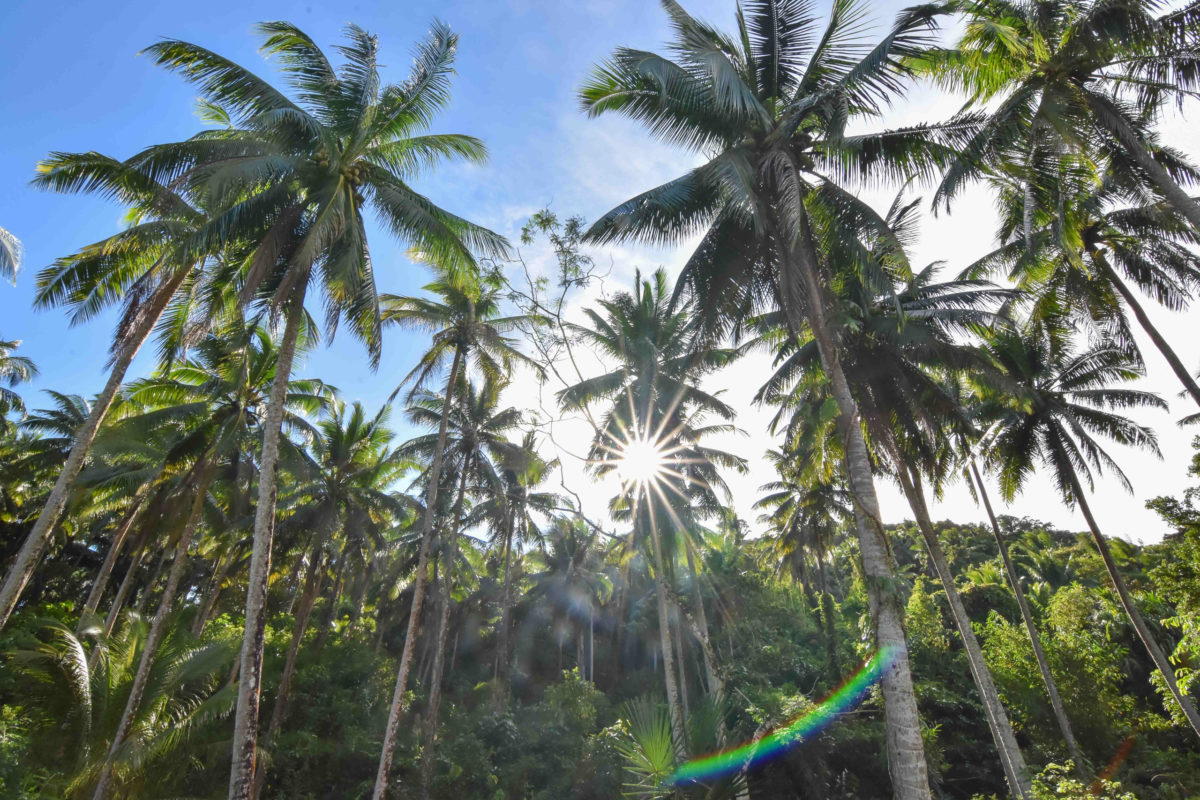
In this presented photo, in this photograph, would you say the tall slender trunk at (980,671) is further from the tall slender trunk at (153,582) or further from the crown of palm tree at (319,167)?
the tall slender trunk at (153,582)

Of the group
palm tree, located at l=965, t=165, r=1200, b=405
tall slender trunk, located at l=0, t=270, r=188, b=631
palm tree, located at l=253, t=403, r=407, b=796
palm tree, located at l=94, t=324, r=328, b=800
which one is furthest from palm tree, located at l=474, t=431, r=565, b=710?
palm tree, located at l=965, t=165, r=1200, b=405

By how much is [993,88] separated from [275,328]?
11.8 m

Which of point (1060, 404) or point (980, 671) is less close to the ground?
point (1060, 404)

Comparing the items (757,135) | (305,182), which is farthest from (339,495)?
(757,135)

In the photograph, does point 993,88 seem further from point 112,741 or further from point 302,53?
point 112,741

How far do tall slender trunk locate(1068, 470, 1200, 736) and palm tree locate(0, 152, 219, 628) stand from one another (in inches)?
781

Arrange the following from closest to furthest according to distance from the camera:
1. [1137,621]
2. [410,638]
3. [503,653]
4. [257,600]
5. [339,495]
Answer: [257,600] → [410,638] → [1137,621] → [339,495] → [503,653]

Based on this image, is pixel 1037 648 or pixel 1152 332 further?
pixel 1037 648

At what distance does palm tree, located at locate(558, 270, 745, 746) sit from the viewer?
551 inches

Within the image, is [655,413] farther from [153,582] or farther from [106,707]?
[153,582]

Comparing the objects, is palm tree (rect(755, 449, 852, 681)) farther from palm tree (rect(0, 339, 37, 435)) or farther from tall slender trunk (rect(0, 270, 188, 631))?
palm tree (rect(0, 339, 37, 435))

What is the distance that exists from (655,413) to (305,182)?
939 cm

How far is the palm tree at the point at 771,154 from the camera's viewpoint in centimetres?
734

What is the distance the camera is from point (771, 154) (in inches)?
313
